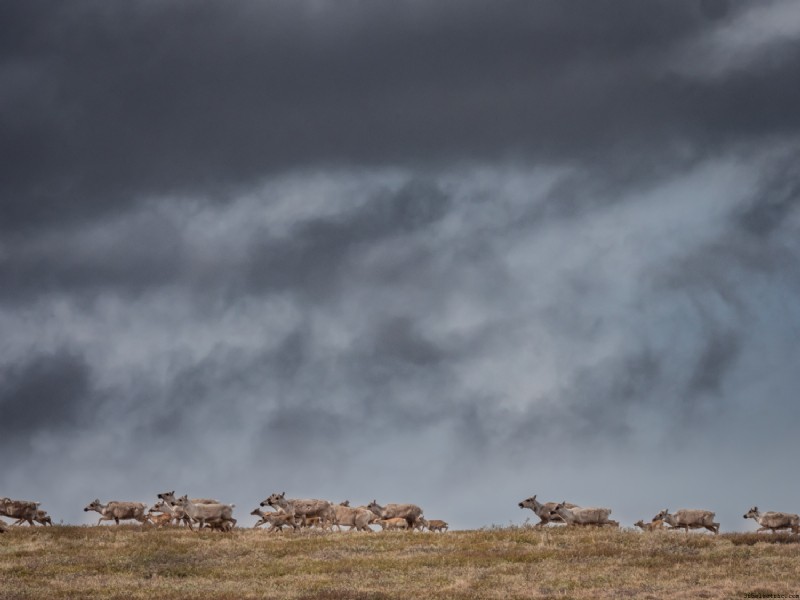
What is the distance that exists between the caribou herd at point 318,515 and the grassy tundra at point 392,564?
471 cm

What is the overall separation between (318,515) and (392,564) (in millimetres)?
17050

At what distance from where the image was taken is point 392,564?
40.0 meters

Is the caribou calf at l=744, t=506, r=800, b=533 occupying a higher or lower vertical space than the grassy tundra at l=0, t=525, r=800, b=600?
higher

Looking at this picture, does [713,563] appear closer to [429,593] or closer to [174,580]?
[429,593]

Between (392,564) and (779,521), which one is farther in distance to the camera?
(779,521)

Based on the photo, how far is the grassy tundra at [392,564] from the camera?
34.2 meters

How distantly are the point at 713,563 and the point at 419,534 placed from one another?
13.6 metres

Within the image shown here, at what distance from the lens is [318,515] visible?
56562 millimetres

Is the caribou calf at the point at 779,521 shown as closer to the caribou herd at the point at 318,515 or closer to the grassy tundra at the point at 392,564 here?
the caribou herd at the point at 318,515

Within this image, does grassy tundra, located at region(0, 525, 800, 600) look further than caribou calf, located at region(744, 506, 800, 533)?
No

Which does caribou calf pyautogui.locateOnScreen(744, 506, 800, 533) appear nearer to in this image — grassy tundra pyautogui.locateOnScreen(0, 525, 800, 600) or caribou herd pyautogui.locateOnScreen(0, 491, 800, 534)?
caribou herd pyautogui.locateOnScreen(0, 491, 800, 534)

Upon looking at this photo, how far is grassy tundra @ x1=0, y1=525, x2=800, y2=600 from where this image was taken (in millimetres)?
34250

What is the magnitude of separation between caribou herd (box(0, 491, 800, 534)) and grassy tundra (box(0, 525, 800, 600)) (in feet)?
15.5

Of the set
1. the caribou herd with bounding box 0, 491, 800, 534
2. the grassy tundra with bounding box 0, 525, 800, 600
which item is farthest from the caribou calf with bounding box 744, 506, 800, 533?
the grassy tundra with bounding box 0, 525, 800, 600
